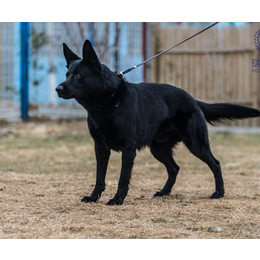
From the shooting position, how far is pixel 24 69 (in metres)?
10.6

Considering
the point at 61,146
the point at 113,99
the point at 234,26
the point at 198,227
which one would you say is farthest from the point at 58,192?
the point at 234,26

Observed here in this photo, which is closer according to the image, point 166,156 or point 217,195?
point 217,195

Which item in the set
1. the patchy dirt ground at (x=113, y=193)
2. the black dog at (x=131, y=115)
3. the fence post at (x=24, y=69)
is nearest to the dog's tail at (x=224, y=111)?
the black dog at (x=131, y=115)

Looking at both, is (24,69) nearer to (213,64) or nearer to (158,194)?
(213,64)

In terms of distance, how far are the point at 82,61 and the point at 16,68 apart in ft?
24.0

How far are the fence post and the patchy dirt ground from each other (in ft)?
8.05

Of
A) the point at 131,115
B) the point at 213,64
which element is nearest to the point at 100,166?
the point at 131,115

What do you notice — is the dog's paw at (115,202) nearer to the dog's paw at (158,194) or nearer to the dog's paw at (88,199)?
the dog's paw at (88,199)

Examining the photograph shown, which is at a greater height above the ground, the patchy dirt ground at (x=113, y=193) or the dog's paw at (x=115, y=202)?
the dog's paw at (x=115, y=202)

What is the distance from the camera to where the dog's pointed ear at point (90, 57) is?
12.5ft

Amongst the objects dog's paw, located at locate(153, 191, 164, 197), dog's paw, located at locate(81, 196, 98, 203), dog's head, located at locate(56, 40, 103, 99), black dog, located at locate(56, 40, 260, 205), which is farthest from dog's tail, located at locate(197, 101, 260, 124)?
dog's paw, located at locate(81, 196, 98, 203)

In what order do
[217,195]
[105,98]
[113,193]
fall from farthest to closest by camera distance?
[113,193] < [217,195] < [105,98]

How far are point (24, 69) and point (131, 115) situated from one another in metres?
7.06

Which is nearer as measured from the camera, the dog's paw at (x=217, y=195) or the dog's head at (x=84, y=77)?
the dog's head at (x=84, y=77)
